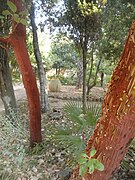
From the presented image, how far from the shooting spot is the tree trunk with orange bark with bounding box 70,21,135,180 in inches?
39.5

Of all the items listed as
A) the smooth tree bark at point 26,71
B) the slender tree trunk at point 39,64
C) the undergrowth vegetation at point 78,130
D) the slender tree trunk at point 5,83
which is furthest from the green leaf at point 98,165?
the slender tree trunk at point 39,64

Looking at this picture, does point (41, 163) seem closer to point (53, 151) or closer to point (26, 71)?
point (53, 151)

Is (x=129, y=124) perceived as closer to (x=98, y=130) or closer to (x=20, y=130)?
(x=98, y=130)

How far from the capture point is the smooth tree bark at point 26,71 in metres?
2.07

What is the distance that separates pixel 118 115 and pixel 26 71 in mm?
1367

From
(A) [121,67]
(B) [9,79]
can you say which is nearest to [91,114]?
(A) [121,67]

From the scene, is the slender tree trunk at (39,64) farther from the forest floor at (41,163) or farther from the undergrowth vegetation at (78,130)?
the undergrowth vegetation at (78,130)

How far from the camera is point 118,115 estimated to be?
106 centimetres

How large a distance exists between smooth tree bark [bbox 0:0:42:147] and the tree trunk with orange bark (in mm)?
1115

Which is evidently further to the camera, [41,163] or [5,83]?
[5,83]

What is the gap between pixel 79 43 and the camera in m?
4.84

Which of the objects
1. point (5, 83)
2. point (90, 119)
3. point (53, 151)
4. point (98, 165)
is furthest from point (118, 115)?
point (5, 83)

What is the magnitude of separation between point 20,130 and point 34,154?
1.72 ft

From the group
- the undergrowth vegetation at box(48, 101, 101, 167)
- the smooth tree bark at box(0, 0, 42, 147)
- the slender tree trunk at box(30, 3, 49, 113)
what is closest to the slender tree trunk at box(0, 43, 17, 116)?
the slender tree trunk at box(30, 3, 49, 113)
